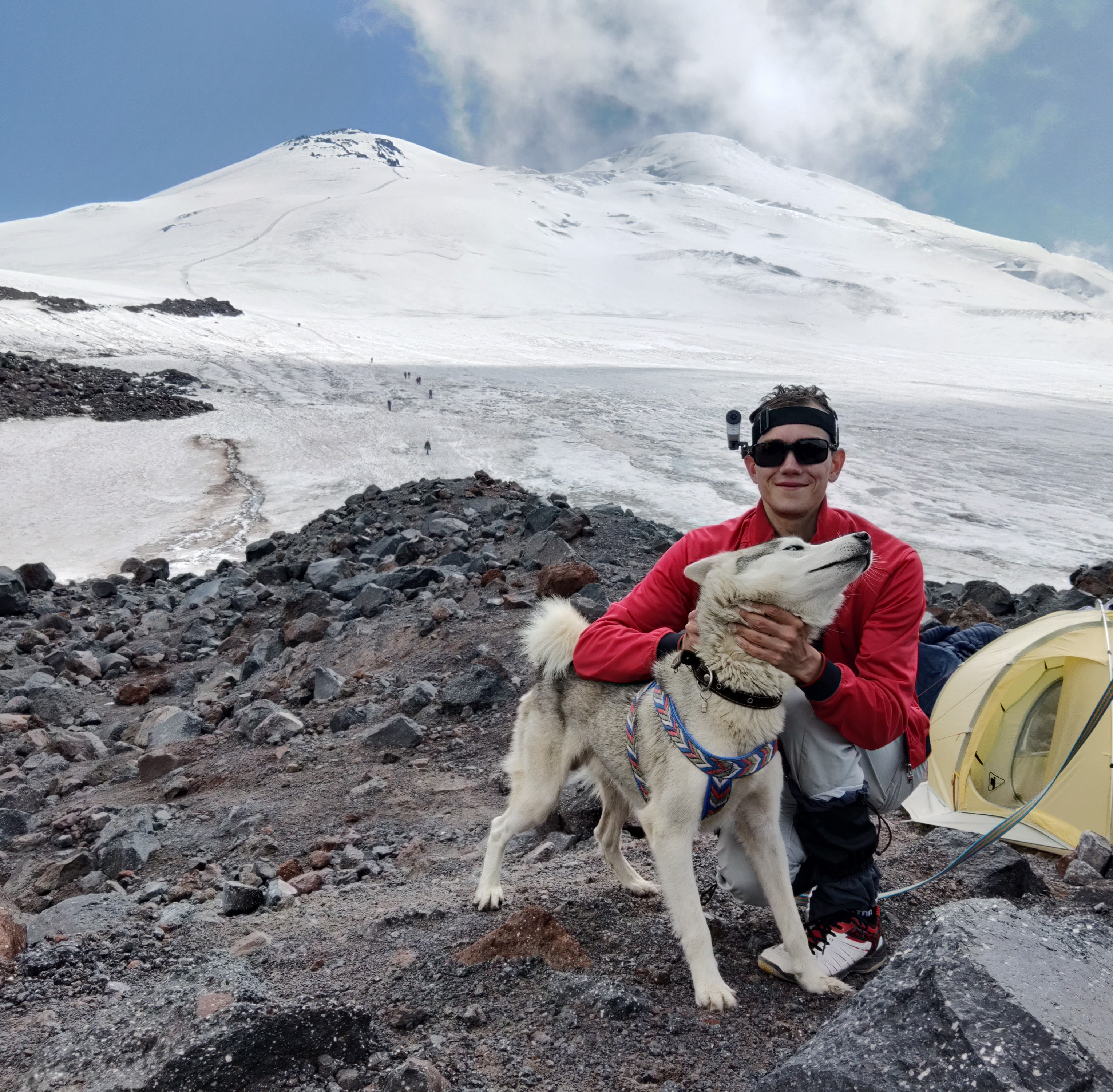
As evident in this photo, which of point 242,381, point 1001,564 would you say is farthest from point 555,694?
point 242,381

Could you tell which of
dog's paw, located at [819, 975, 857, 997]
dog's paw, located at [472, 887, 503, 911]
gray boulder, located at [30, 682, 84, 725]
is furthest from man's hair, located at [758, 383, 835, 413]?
gray boulder, located at [30, 682, 84, 725]

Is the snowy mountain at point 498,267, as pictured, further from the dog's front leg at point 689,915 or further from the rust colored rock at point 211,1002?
the dog's front leg at point 689,915

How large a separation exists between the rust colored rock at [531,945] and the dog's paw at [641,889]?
0.56 metres

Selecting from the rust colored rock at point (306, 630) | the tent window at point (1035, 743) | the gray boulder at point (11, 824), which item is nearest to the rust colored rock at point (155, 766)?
the gray boulder at point (11, 824)

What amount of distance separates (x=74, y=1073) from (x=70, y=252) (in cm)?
10619

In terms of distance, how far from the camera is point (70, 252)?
89.1 meters

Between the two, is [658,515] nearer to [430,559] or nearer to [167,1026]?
[430,559]

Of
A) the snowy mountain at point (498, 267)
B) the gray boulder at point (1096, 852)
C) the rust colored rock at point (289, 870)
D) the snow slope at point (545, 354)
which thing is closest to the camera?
the gray boulder at point (1096, 852)

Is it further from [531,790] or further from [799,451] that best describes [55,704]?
[799,451]

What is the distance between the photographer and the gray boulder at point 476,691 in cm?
618

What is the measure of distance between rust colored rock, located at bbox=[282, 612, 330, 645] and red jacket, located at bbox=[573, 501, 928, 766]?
207 inches

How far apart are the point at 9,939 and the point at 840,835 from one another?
3.30 metres

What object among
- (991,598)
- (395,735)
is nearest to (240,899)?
(395,735)

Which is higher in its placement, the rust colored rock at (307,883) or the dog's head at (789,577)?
the dog's head at (789,577)
